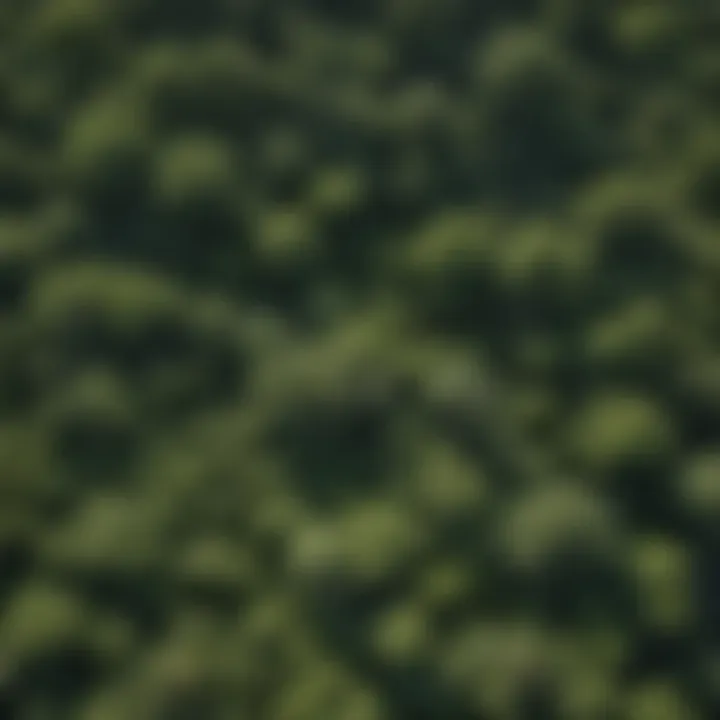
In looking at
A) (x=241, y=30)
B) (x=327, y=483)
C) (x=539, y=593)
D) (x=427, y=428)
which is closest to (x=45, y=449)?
(x=327, y=483)

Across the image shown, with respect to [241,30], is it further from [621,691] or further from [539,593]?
[621,691]

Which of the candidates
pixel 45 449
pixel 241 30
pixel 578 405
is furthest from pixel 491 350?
pixel 241 30

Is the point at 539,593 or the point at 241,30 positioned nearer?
the point at 539,593

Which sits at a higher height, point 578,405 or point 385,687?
point 578,405

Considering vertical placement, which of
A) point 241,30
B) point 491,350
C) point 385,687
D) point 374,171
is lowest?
point 385,687

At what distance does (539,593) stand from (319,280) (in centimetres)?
47

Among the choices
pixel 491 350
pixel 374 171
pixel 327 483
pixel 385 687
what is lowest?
pixel 385 687

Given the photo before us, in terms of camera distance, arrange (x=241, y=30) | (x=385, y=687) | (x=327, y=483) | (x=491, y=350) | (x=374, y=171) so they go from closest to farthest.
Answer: (x=385, y=687), (x=327, y=483), (x=491, y=350), (x=374, y=171), (x=241, y=30)

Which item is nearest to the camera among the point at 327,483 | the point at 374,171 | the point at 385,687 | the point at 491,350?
the point at 385,687

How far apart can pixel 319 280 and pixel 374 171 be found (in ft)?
0.60

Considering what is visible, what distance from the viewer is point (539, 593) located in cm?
104

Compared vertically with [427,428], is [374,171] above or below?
above

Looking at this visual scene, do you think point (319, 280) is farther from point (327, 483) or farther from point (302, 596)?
point (302, 596)

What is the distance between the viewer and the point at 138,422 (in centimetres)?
118
